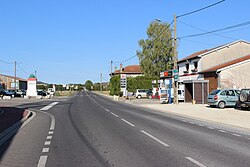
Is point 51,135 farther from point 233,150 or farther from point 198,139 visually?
point 233,150

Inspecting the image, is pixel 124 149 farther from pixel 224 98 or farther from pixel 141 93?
pixel 141 93

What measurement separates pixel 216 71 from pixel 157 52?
30.6 m

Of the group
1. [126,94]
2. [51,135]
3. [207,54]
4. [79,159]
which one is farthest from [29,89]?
[79,159]

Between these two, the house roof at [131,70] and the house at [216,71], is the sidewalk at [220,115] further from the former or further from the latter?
the house roof at [131,70]

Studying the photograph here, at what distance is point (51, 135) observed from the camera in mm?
11789

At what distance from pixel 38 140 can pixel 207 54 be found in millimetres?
33808

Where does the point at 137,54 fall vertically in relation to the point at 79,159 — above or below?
above

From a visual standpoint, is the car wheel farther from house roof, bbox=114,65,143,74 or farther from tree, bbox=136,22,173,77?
house roof, bbox=114,65,143,74

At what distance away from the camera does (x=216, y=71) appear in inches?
1362

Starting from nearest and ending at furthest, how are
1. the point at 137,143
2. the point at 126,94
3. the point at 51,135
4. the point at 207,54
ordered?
the point at 137,143, the point at 51,135, the point at 207,54, the point at 126,94

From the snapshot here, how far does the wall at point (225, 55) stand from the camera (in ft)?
135

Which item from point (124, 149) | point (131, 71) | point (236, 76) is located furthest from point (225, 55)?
point (131, 71)

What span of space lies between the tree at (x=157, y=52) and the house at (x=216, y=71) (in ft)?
57.4

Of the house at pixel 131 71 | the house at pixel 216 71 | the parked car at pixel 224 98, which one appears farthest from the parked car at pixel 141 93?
the house at pixel 131 71
